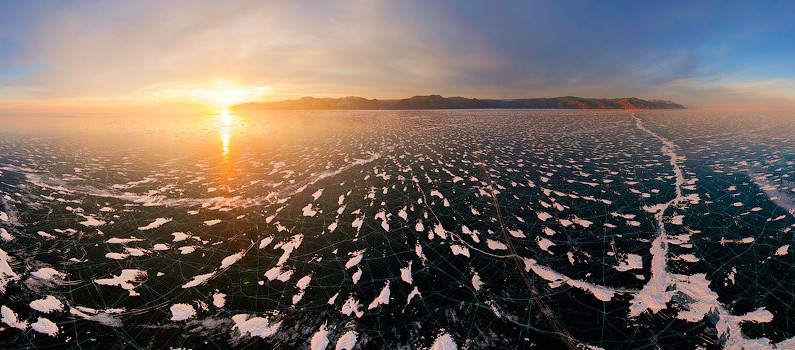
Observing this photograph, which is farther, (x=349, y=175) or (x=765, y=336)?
(x=349, y=175)

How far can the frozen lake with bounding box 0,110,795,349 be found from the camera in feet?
14.3

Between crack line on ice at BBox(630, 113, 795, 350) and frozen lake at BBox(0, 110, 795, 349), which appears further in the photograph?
frozen lake at BBox(0, 110, 795, 349)

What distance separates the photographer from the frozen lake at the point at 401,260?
434cm

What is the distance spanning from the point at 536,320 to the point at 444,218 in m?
3.88

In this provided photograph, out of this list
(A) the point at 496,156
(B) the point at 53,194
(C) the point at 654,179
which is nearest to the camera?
(B) the point at 53,194

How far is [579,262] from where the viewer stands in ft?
19.7

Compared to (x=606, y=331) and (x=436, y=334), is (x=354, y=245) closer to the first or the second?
(x=436, y=334)

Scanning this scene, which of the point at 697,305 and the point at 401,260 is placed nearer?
the point at 697,305

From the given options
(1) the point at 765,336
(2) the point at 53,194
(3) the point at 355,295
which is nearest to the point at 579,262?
(1) the point at 765,336

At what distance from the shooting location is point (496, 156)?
16.6 meters

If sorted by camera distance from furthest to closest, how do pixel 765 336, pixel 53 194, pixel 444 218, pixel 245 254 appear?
1. pixel 53 194
2. pixel 444 218
3. pixel 245 254
4. pixel 765 336

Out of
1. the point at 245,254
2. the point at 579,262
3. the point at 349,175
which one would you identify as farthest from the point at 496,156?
the point at 245,254

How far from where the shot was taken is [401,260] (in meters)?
6.16

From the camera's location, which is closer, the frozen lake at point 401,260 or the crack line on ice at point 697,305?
the crack line on ice at point 697,305
